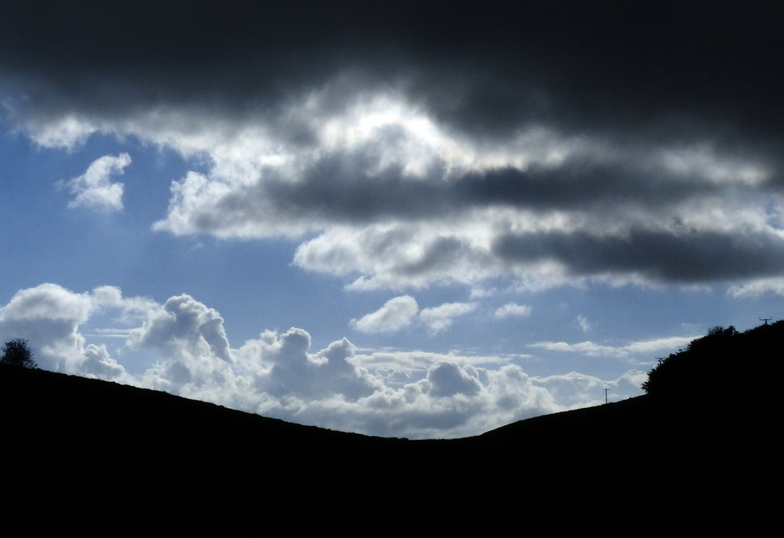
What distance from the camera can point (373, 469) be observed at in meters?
34.3

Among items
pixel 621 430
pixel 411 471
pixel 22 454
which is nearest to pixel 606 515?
pixel 411 471

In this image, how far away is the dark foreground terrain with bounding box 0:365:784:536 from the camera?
24.2 m

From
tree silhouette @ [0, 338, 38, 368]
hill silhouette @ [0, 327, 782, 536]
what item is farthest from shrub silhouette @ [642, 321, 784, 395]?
tree silhouette @ [0, 338, 38, 368]

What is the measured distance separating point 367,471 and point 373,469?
25.0 inches

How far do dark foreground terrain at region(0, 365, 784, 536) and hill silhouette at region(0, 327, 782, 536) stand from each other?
110mm

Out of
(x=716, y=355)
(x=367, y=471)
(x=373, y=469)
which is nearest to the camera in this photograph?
(x=367, y=471)

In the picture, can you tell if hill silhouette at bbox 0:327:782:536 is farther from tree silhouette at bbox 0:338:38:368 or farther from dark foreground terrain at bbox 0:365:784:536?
tree silhouette at bbox 0:338:38:368

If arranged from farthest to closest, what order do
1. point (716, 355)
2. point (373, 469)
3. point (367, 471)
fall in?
point (716, 355)
point (373, 469)
point (367, 471)

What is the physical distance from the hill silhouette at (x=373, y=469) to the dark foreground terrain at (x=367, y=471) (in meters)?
0.11

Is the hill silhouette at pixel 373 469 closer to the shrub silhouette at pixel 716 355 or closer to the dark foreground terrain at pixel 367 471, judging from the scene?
the dark foreground terrain at pixel 367 471

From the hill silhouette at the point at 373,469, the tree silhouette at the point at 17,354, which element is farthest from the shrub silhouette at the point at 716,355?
the tree silhouette at the point at 17,354

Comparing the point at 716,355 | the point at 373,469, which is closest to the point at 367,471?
the point at 373,469

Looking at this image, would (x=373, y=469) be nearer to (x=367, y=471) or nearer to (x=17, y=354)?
(x=367, y=471)

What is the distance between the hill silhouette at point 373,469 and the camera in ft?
79.8
